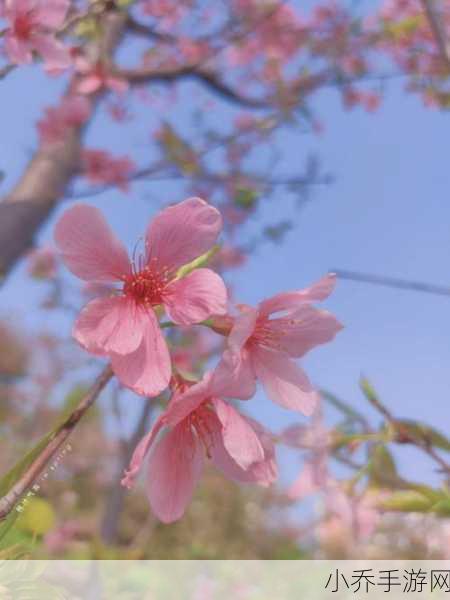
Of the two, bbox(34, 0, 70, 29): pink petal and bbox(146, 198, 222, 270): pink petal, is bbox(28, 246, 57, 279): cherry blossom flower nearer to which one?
bbox(34, 0, 70, 29): pink petal

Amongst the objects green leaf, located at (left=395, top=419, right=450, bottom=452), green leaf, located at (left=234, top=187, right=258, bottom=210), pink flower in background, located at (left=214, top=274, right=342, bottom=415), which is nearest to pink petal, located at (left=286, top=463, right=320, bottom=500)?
green leaf, located at (left=395, top=419, right=450, bottom=452)

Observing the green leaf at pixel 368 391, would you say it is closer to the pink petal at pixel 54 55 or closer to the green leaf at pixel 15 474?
the green leaf at pixel 15 474

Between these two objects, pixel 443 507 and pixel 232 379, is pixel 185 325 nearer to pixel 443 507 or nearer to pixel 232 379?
Answer: pixel 232 379

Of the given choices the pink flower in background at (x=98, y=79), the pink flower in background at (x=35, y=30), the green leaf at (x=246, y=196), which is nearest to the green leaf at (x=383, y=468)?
the pink flower in background at (x=35, y=30)

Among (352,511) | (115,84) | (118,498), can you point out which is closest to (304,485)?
(352,511)

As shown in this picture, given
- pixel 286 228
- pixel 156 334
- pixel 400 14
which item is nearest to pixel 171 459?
pixel 156 334
